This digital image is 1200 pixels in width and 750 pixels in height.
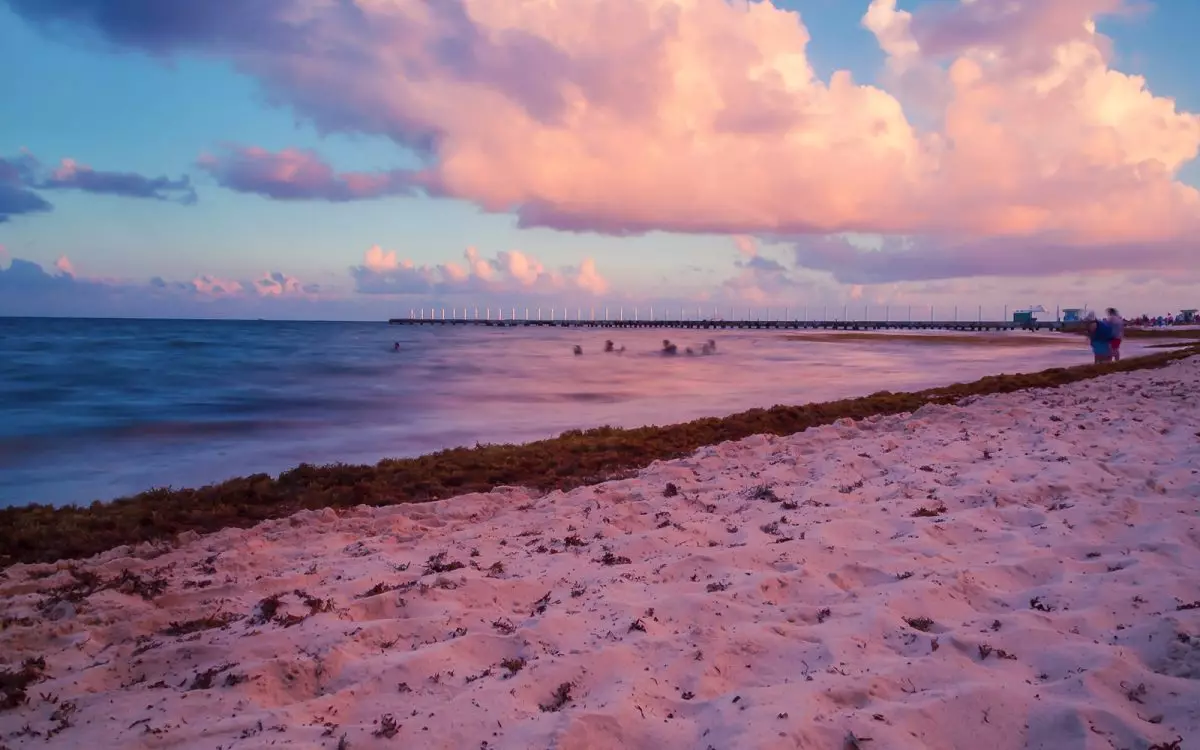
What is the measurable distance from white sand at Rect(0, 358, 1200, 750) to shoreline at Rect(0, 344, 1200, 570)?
0.78m

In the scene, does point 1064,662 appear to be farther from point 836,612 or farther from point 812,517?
point 812,517

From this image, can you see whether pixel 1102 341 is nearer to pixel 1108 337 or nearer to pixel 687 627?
pixel 1108 337

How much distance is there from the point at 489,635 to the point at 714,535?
2377 millimetres

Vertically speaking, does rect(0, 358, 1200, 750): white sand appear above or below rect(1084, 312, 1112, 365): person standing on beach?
below

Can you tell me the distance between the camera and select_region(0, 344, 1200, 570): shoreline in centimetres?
704

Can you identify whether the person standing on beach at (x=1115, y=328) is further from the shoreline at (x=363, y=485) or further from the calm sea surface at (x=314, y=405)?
the shoreline at (x=363, y=485)

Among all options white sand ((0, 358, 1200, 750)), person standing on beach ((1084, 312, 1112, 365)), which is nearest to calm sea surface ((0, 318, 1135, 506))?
person standing on beach ((1084, 312, 1112, 365))

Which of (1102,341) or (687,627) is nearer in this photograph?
(687,627)

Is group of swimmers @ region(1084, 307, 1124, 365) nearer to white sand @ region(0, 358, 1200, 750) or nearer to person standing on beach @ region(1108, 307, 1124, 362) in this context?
person standing on beach @ region(1108, 307, 1124, 362)

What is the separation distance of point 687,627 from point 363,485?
5.38m

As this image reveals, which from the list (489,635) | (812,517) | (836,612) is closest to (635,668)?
(489,635)

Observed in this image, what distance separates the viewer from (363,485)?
874cm

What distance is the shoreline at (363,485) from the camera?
704cm

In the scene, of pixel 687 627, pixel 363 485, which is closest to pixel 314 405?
pixel 363 485
